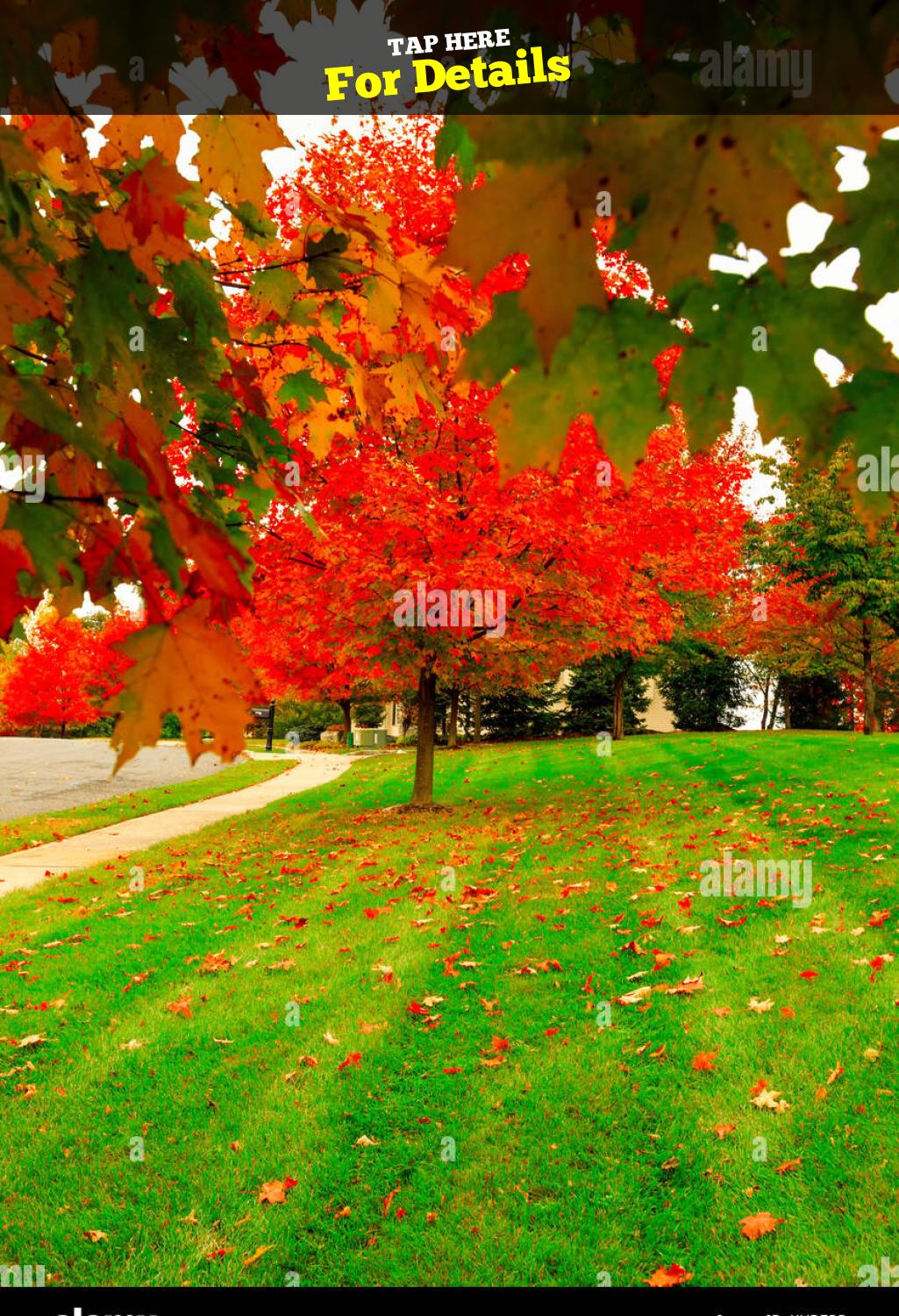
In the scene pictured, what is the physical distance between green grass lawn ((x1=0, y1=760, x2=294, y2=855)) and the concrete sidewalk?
0.22m

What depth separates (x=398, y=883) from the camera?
7680 millimetres

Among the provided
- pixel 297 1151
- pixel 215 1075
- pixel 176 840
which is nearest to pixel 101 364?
pixel 297 1151

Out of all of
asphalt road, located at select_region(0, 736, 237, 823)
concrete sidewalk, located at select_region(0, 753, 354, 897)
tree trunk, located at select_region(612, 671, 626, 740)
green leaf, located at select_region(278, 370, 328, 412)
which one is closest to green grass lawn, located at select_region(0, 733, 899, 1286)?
concrete sidewalk, located at select_region(0, 753, 354, 897)

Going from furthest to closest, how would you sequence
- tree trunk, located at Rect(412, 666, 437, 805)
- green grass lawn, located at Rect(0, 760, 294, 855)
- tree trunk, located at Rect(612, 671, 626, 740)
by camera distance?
tree trunk, located at Rect(612, 671, 626, 740)
tree trunk, located at Rect(412, 666, 437, 805)
green grass lawn, located at Rect(0, 760, 294, 855)

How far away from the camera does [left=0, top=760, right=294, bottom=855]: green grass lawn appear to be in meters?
11.2

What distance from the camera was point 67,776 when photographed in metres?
20.0

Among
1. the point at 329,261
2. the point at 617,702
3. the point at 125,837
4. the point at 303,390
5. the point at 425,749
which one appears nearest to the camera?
the point at 329,261

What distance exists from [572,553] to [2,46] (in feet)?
26.4

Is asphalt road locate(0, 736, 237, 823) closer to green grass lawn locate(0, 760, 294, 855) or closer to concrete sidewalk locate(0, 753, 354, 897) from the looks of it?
green grass lawn locate(0, 760, 294, 855)

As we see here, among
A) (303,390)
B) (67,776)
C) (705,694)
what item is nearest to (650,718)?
(705,694)

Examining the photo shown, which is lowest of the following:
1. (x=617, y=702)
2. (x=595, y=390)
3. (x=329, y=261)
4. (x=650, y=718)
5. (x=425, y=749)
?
(x=650, y=718)

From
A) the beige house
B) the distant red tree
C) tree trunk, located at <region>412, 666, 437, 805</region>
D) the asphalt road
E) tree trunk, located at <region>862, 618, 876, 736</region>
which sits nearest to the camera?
tree trunk, located at <region>412, 666, 437, 805</region>

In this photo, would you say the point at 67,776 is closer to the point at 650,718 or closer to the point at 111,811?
the point at 111,811

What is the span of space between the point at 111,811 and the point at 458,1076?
11262 millimetres
